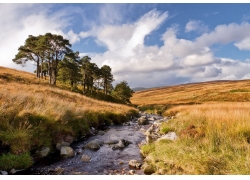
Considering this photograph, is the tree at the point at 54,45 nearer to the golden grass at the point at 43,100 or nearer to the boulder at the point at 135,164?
the golden grass at the point at 43,100

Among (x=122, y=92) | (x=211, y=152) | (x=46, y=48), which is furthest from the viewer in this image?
(x=122, y=92)

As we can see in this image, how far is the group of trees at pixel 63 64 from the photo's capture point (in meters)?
46.3

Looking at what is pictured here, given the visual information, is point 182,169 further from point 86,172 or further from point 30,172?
point 30,172

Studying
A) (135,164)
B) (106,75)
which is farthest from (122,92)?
(135,164)

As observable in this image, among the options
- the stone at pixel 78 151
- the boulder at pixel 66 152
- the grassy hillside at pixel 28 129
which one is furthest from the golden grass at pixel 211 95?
the boulder at pixel 66 152

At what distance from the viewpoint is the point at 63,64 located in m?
53.9

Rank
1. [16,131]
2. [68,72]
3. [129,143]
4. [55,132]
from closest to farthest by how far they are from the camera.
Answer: [16,131]
[55,132]
[129,143]
[68,72]

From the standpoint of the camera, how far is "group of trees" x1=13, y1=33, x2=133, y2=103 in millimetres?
46344

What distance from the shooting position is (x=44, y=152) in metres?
9.96

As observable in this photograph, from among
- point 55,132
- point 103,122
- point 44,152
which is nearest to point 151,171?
point 44,152

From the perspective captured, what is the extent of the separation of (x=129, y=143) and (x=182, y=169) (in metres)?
6.28

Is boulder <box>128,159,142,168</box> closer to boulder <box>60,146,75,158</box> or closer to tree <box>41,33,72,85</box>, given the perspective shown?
boulder <box>60,146,75,158</box>

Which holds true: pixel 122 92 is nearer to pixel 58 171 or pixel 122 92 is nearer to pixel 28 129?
pixel 28 129

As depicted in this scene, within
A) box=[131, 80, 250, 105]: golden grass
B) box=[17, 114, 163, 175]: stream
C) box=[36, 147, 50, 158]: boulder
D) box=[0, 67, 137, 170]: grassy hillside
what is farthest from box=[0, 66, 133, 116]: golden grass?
box=[131, 80, 250, 105]: golden grass
